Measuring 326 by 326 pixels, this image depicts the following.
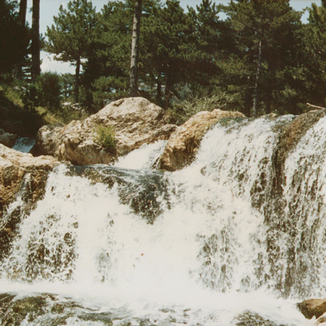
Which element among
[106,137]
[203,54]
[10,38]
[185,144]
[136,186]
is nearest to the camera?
[136,186]

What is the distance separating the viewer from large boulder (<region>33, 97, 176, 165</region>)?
36.7 feet

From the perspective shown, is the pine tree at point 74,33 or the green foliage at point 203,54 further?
the pine tree at point 74,33

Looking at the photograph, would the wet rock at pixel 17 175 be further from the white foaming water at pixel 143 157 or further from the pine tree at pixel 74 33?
the pine tree at pixel 74 33

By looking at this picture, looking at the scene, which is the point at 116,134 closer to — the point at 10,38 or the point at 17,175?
the point at 17,175

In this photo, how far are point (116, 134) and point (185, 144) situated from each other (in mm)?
3420

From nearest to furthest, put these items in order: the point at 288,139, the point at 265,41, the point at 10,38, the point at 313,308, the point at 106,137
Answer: the point at 313,308
the point at 288,139
the point at 106,137
the point at 10,38
the point at 265,41

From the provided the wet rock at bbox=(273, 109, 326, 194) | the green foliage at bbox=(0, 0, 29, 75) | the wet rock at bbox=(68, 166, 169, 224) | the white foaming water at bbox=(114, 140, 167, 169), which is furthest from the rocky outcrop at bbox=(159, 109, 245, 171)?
the green foliage at bbox=(0, 0, 29, 75)

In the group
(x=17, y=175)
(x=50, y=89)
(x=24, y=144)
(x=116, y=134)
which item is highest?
(x=50, y=89)

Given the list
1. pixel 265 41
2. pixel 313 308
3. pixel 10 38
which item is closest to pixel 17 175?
pixel 313 308

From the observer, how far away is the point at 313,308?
436cm

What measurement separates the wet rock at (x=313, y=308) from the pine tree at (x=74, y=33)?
2055 centimetres

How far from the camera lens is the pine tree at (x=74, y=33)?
21.8 meters

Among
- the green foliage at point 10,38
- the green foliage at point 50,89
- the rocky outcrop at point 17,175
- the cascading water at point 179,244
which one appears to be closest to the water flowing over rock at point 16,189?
the rocky outcrop at point 17,175

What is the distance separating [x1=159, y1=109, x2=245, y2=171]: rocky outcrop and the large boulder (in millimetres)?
1949
